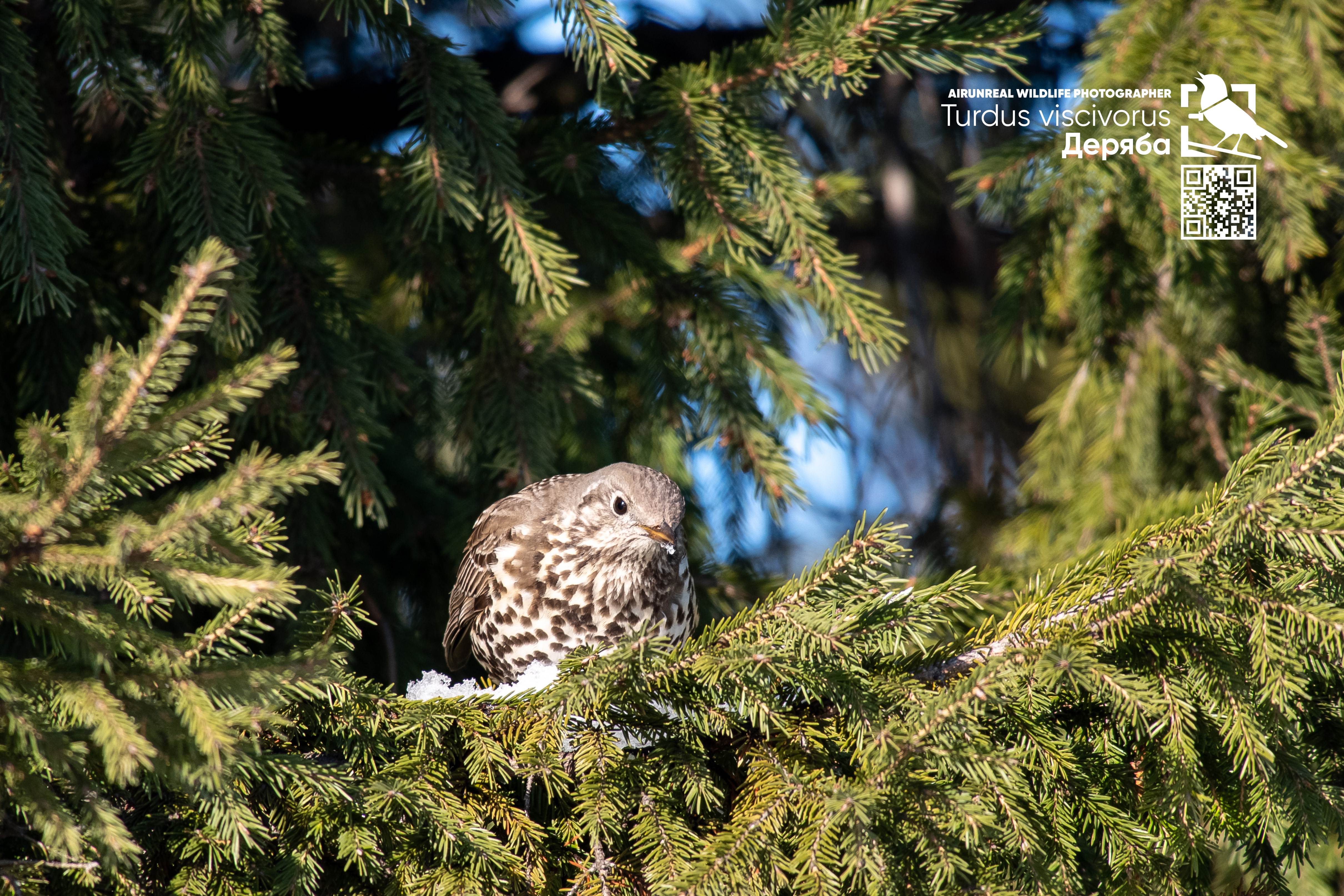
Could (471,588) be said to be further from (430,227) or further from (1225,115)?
(1225,115)

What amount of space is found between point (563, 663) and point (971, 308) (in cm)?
434

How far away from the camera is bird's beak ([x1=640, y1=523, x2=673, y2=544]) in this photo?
8.78 ft

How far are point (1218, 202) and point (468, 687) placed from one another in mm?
2565

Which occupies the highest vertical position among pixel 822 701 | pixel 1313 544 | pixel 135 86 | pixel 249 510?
pixel 135 86

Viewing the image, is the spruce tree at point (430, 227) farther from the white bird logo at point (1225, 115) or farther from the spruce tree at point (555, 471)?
the white bird logo at point (1225, 115)

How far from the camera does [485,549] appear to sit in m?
2.92

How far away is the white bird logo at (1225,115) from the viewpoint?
109 inches

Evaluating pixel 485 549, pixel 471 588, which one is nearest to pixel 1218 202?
pixel 485 549

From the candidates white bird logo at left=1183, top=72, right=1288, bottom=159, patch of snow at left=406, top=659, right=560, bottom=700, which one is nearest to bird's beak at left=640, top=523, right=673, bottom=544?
patch of snow at left=406, top=659, right=560, bottom=700

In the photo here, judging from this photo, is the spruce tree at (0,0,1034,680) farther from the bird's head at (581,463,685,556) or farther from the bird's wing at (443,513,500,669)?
the bird's head at (581,463,685,556)

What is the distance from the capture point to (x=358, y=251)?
407 cm

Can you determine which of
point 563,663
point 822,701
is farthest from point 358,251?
point 822,701

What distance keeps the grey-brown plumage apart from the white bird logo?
1.90 metres

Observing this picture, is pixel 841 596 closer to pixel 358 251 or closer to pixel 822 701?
pixel 822 701
